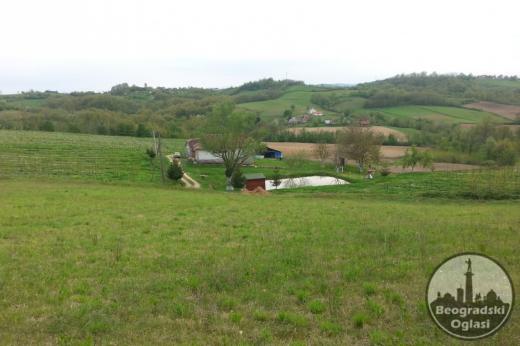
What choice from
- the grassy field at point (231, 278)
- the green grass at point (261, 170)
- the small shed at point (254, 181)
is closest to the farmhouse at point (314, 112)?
the green grass at point (261, 170)

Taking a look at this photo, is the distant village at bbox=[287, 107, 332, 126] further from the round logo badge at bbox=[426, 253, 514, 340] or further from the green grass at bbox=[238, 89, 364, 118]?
the round logo badge at bbox=[426, 253, 514, 340]

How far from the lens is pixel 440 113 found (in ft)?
387

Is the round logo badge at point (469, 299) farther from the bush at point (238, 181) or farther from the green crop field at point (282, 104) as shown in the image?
the green crop field at point (282, 104)

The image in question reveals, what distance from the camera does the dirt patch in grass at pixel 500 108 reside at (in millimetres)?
105188

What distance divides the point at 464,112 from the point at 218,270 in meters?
126

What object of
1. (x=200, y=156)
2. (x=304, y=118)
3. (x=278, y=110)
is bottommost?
(x=200, y=156)

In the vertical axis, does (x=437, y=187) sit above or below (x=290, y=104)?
below

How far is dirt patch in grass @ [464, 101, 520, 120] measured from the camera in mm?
105188

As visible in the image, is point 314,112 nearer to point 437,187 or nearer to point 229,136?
point 229,136

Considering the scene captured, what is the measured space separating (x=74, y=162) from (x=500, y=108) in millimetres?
117603

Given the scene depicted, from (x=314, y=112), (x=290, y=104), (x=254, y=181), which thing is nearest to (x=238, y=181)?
(x=254, y=181)

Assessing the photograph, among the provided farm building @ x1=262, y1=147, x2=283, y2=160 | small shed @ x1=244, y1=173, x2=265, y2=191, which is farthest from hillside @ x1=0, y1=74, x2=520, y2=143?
small shed @ x1=244, y1=173, x2=265, y2=191

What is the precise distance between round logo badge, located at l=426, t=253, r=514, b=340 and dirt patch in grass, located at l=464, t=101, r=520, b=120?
112550mm

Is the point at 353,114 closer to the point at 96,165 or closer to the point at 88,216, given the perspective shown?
the point at 96,165
